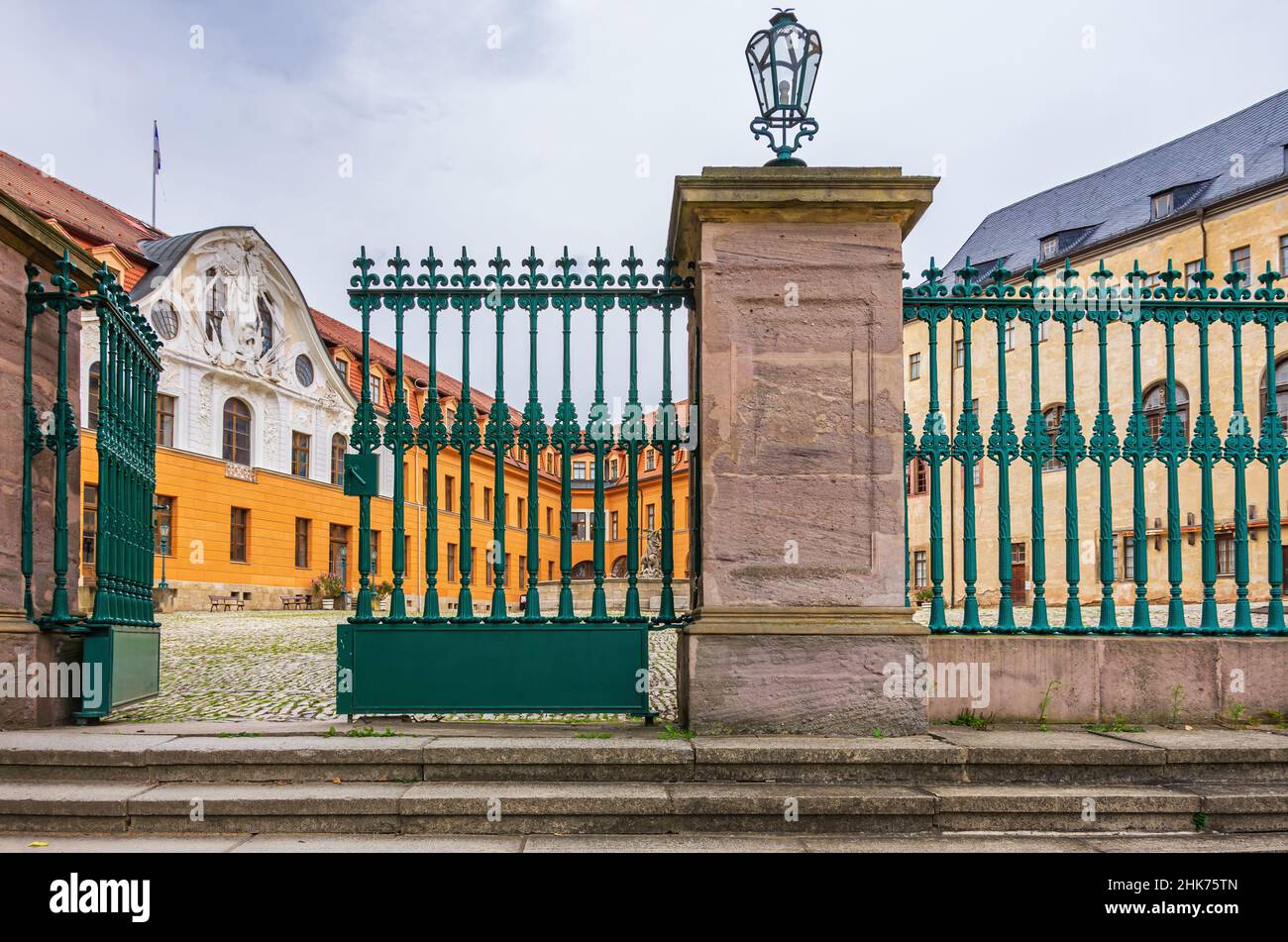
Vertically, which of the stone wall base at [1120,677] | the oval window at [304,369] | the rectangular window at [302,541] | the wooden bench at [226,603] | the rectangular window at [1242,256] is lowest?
the wooden bench at [226,603]

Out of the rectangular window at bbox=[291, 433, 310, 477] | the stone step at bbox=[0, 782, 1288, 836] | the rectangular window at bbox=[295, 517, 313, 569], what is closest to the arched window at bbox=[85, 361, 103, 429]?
the stone step at bbox=[0, 782, 1288, 836]

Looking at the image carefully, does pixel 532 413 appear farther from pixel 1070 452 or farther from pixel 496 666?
pixel 1070 452

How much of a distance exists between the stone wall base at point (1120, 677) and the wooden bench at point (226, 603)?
1202 inches

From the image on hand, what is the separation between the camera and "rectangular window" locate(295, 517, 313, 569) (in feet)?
125

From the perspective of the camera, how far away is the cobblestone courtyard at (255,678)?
7570 millimetres

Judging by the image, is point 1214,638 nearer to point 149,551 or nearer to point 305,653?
point 149,551

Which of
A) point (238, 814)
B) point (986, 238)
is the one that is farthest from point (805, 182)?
point (986, 238)

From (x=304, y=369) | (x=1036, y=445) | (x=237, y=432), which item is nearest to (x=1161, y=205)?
(x=304, y=369)

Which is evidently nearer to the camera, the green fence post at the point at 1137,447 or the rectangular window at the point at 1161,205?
the green fence post at the point at 1137,447

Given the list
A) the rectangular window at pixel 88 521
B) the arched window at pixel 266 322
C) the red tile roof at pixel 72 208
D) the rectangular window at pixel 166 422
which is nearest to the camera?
the rectangular window at pixel 88 521

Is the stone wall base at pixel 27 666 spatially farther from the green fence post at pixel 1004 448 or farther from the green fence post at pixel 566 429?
the green fence post at pixel 1004 448

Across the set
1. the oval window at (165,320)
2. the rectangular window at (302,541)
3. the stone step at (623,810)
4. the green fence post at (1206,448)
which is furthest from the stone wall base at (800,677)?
the rectangular window at (302,541)

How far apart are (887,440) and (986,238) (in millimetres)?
42502
